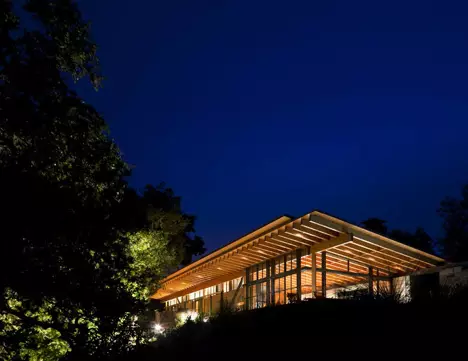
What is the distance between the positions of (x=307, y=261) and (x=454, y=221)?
84.2ft

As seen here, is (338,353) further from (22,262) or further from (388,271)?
(388,271)

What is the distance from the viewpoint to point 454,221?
41906 millimetres

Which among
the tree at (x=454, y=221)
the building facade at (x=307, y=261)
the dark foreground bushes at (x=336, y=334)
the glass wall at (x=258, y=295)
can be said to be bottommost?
the dark foreground bushes at (x=336, y=334)

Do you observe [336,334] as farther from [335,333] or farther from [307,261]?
[307,261]

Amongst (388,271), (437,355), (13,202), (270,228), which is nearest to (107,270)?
(13,202)

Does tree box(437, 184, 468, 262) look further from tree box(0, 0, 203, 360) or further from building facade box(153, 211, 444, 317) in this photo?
tree box(0, 0, 203, 360)

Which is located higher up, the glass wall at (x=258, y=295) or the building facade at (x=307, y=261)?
the building facade at (x=307, y=261)

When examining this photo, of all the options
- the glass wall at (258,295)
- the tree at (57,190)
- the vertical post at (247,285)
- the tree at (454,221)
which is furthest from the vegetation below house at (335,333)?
the tree at (454,221)

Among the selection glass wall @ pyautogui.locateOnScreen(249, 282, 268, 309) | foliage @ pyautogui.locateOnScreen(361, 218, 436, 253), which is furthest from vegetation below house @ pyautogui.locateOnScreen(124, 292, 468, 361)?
foliage @ pyautogui.locateOnScreen(361, 218, 436, 253)

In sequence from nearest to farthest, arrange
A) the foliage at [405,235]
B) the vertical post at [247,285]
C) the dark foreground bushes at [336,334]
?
the dark foreground bushes at [336,334], the vertical post at [247,285], the foliage at [405,235]

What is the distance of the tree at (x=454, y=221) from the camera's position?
40938 mm

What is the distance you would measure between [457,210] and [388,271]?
24.6 m

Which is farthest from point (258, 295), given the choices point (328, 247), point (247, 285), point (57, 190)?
point (57, 190)

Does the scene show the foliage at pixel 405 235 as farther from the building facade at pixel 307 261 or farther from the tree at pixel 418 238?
the building facade at pixel 307 261
